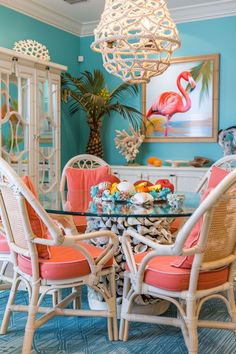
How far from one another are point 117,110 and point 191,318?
3462 mm

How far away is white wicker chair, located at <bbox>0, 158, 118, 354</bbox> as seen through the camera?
200 cm

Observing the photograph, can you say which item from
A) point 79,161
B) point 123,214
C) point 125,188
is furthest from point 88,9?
point 123,214

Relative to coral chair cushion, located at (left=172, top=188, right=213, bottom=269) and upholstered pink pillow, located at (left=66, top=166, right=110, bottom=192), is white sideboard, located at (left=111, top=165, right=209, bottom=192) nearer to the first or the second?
upholstered pink pillow, located at (left=66, top=166, right=110, bottom=192)

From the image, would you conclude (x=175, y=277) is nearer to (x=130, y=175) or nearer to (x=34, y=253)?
(x=34, y=253)

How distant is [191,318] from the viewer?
2006mm

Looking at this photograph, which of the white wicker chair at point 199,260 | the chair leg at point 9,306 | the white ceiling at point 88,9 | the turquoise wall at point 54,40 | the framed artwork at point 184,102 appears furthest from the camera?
the framed artwork at point 184,102

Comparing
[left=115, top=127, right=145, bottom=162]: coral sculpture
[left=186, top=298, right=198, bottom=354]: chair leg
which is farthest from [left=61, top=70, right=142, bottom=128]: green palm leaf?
[left=186, top=298, right=198, bottom=354]: chair leg

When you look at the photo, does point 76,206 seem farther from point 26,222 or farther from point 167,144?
point 167,144

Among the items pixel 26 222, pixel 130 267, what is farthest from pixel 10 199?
pixel 130 267

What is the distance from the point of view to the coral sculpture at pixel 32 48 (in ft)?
14.2

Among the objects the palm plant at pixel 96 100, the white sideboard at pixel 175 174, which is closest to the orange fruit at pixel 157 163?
the white sideboard at pixel 175 174

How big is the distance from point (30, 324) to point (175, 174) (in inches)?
107

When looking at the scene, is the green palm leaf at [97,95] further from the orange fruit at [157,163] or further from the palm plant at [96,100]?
the orange fruit at [157,163]

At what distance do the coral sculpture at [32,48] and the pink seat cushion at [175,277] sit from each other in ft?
9.67
